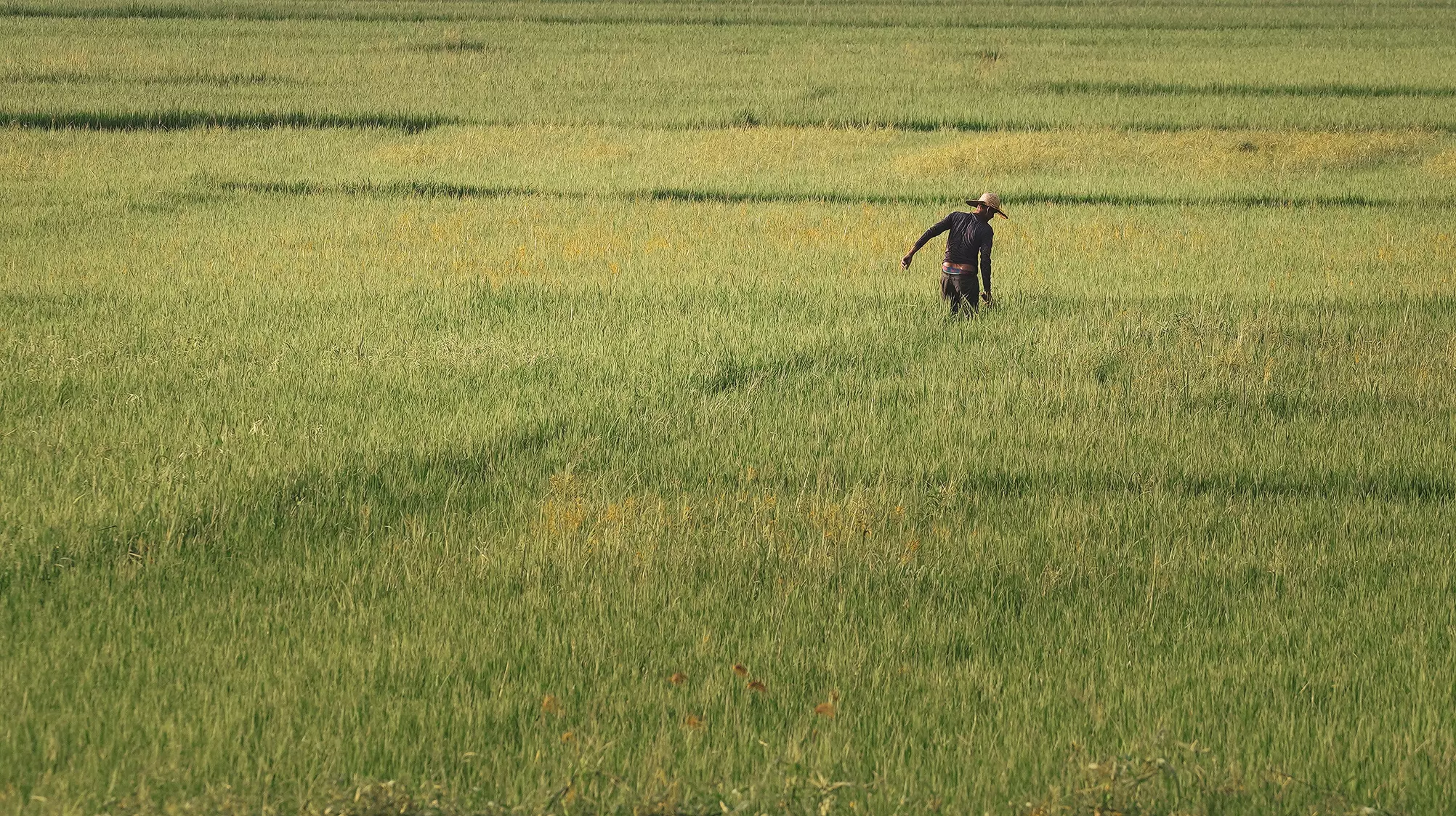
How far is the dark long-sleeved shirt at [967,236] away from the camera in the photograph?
34.5 ft

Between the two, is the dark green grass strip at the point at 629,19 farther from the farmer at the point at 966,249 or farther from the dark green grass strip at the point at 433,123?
the farmer at the point at 966,249

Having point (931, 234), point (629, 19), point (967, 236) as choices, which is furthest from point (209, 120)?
point (629, 19)

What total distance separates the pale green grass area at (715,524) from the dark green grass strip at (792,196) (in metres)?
4.09

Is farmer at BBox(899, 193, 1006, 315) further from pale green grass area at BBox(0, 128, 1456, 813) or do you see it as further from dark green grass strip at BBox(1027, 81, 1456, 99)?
dark green grass strip at BBox(1027, 81, 1456, 99)

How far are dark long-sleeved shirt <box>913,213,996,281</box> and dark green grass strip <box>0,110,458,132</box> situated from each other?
1544 centimetres

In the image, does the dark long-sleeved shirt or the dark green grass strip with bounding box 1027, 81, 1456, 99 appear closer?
the dark long-sleeved shirt

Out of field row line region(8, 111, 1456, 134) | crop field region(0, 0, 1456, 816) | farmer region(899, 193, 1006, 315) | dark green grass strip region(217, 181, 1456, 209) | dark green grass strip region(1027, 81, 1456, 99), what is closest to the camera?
crop field region(0, 0, 1456, 816)

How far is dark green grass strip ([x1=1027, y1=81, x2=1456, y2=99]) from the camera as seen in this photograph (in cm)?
3039

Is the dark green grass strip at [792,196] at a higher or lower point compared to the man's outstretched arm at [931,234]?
lower

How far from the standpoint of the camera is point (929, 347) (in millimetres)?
10680

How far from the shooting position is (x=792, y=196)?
19.1 metres

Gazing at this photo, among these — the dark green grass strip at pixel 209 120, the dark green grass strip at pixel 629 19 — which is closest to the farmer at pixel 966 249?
the dark green grass strip at pixel 209 120

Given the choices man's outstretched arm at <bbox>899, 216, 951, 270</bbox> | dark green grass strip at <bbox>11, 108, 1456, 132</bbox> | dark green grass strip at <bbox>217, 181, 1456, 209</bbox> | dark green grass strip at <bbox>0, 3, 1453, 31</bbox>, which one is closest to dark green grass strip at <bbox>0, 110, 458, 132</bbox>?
dark green grass strip at <bbox>11, 108, 1456, 132</bbox>

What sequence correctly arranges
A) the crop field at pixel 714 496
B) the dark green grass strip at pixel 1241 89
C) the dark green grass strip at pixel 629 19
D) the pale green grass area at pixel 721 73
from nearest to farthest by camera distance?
the crop field at pixel 714 496 < the pale green grass area at pixel 721 73 < the dark green grass strip at pixel 1241 89 < the dark green grass strip at pixel 629 19
